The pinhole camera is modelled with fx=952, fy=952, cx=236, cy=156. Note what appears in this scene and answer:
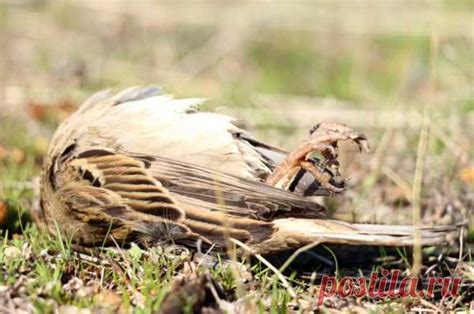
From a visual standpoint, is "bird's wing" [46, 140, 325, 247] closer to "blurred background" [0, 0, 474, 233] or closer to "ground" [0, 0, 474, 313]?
"ground" [0, 0, 474, 313]

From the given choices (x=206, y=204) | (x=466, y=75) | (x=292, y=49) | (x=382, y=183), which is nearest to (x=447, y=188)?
(x=382, y=183)

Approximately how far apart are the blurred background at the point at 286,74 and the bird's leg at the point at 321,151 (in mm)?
330

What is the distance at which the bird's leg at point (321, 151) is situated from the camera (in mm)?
3529

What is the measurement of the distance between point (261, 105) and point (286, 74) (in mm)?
2116

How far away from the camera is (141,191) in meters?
3.55

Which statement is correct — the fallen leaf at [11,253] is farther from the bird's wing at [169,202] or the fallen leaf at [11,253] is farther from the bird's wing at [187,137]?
the bird's wing at [187,137]

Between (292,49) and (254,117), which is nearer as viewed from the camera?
(254,117)

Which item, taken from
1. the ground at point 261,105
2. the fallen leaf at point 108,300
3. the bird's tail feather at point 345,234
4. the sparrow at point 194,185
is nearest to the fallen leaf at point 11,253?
the ground at point 261,105

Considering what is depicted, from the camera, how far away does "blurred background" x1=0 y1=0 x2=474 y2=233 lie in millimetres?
5055

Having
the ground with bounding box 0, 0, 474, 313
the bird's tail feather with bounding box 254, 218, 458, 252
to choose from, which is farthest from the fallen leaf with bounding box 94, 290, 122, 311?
the bird's tail feather with bounding box 254, 218, 458, 252

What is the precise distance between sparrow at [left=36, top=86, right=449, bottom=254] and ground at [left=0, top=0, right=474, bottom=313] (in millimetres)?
102

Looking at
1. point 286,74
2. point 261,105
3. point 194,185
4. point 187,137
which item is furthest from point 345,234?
point 286,74

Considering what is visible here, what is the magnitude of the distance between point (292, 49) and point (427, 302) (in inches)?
254

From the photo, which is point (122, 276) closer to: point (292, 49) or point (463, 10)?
point (292, 49)
